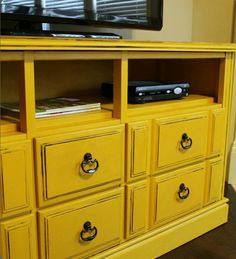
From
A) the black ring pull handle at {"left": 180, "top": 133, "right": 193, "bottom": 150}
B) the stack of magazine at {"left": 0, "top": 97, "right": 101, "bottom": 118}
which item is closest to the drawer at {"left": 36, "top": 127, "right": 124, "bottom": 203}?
the stack of magazine at {"left": 0, "top": 97, "right": 101, "bottom": 118}

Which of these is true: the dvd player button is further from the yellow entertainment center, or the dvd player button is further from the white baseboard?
the white baseboard

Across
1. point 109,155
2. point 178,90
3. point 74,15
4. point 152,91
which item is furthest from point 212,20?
point 109,155

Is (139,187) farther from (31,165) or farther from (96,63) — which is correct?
(96,63)

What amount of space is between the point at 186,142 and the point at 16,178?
677mm

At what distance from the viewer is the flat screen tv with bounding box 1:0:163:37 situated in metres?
1.16

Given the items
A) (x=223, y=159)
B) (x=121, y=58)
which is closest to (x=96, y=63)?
(x=121, y=58)

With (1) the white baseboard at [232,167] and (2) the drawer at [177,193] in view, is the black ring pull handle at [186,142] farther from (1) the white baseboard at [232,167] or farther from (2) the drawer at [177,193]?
(1) the white baseboard at [232,167]

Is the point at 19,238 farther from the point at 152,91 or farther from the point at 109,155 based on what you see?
the point at 152,91

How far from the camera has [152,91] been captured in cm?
136

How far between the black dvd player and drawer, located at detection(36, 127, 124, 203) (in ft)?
0.66

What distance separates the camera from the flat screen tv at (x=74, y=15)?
1.16 metres

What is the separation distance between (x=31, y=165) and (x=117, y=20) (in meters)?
0.70

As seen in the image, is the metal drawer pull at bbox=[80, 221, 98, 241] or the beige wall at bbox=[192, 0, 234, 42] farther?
the beige wall at bbox=[192, 0, 234, 42]

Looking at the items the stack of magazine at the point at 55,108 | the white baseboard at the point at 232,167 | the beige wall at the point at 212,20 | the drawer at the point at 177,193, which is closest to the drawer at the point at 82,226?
the drawer at the point at 177,193
